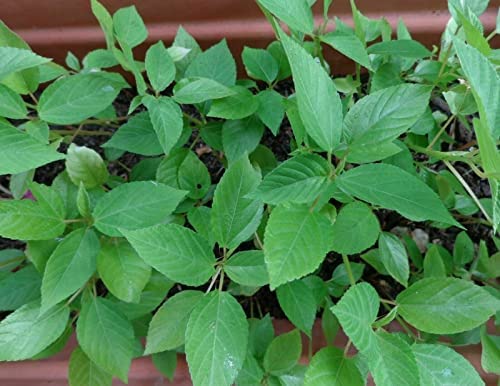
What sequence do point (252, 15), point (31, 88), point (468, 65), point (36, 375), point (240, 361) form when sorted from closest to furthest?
point (468, 65) < point (240, 361) < point (31, 88) < point (36, 375) < point (252, 15)

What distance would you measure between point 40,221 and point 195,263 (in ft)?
0.62

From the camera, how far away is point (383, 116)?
46 centimetres

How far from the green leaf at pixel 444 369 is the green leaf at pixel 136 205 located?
316mm

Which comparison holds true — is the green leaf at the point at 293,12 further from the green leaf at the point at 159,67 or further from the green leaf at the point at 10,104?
the green leaf at the point at 10,104

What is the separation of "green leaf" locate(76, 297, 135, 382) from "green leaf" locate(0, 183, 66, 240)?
0.12 metres

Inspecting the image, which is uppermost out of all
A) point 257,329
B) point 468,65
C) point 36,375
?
point 468,65

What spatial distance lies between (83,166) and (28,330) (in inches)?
8.5

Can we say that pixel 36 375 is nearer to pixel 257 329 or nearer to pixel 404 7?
pixel 257 329

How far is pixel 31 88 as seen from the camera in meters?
0.63

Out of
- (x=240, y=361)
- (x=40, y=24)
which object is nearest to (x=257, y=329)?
(x=240, y=361)

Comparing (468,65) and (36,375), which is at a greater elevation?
(468,65)

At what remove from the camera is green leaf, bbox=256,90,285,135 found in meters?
0.65

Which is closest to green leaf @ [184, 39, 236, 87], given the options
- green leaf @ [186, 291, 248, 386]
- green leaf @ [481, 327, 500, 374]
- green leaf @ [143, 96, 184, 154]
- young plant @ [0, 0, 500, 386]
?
young plant @ [0, 0, 500, 386]

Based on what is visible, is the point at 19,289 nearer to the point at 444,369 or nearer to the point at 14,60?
the point at 14,60
